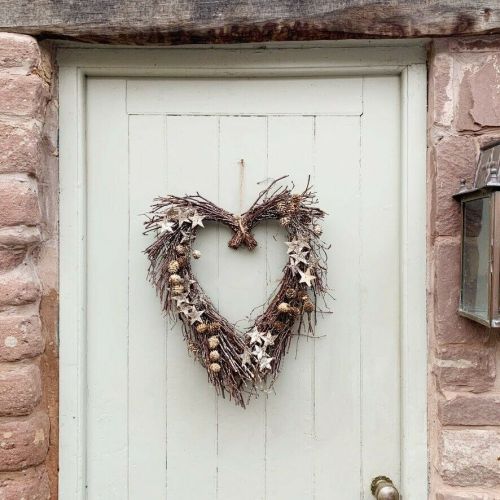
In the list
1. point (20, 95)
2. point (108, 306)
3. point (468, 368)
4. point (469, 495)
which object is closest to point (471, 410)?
point (468, 368)

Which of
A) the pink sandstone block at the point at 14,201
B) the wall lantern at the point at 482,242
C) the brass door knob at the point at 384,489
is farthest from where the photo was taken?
the brass door knob at the point at 384,489

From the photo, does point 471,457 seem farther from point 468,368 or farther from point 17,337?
point 17,337

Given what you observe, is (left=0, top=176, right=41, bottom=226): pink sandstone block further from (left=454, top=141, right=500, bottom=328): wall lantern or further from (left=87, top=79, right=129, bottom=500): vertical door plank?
(left=454, top=141, right=500, bottom=328): wall lantern

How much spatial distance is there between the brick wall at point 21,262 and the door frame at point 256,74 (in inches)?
3.6

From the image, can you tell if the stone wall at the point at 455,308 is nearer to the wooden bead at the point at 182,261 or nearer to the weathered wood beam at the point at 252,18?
the weathered wood beam at the point at 252,18

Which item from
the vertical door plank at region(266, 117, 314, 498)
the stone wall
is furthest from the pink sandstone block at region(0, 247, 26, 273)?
the stone wall

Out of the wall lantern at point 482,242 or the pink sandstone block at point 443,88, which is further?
the pink sandstone block at point 443,88

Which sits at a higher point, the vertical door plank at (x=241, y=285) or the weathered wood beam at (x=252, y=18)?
the weathered wood beam at (x=252, y=18)

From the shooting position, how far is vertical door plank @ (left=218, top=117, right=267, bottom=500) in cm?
167

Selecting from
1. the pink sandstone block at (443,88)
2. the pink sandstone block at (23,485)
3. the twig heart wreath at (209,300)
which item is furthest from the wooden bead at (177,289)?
the pink sandstone block at (443,88)

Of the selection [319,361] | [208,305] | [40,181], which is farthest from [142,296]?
[319,361]

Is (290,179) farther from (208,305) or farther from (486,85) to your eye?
(486,85)

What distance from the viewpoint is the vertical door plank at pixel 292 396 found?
66.0 inches

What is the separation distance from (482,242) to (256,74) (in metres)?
0.83
